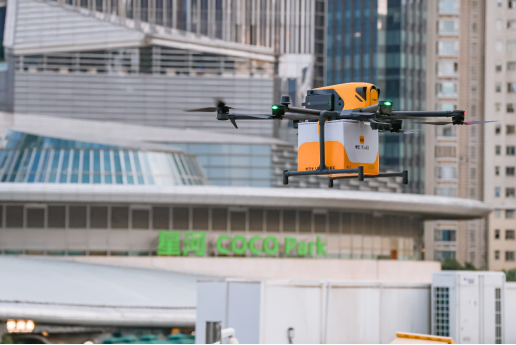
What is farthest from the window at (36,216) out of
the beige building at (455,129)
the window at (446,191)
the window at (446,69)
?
the window at (446,69)

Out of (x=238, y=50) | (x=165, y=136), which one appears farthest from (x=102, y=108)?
(x=238, y=50)

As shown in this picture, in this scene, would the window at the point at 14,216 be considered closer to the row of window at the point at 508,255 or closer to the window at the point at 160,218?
Result: the window at the point at 160,218

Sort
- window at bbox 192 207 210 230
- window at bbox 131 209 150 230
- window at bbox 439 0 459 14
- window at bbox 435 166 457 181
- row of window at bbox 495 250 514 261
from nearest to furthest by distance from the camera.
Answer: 1. window at bbox 131 209 150 230
2. window at bbox 192 207 210 230
3. row of window at bbox 495 250 514 261
4. window at bbox 435 166 457 181
5. window at bbox 439 0 459 14

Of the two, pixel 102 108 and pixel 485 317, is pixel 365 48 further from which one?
pixel 485 317

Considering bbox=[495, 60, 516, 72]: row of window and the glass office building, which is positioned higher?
bbox=[495, 60, 516, 72]: row of window

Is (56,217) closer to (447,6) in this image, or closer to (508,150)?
(447,6)

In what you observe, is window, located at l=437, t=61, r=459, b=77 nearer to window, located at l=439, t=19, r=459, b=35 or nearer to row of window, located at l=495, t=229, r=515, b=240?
window, located at l=439, t=19, r=459, b=35

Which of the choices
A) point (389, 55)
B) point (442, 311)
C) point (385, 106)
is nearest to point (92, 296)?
point (442, 311)

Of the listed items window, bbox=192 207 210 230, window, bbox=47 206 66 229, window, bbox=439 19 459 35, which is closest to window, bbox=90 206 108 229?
window, bbox=47 206 66 229
